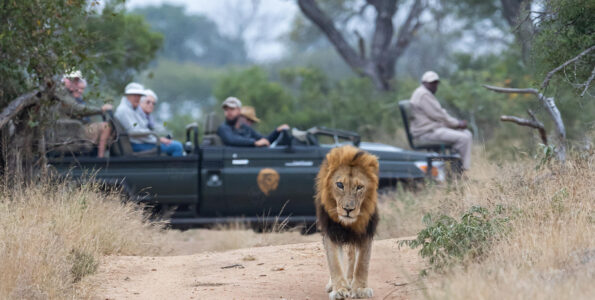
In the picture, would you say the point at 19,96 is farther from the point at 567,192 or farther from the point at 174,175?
the point at 567,192

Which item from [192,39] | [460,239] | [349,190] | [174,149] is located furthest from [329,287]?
[192,39]

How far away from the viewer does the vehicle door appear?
30.9 feet

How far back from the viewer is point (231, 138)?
9.88 meters

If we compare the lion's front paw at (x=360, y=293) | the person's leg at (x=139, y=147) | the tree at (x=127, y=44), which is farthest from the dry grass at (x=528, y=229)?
the tree at (x=127, y=44)

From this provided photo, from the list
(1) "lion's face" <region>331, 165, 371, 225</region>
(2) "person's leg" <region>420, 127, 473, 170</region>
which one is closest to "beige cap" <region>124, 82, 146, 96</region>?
(2) "person's leg" <region>420, 127, 473, 170</region>

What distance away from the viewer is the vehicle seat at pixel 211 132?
33.2 feet

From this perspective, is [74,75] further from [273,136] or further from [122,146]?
[273,136]

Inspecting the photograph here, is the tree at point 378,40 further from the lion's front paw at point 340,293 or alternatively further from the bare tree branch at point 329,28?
the lion's front paw at point 340,293

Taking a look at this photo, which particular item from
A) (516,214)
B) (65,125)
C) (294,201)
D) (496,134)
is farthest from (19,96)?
(496,134)

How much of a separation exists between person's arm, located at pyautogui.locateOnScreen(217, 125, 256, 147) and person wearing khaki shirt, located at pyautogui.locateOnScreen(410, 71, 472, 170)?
244 cm

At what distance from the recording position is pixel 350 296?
5789mm

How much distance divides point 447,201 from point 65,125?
4383 mm

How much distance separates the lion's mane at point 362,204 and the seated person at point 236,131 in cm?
386

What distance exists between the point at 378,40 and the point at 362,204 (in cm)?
1535
